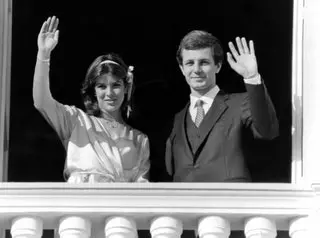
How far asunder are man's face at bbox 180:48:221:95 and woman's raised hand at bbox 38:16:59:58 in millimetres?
993

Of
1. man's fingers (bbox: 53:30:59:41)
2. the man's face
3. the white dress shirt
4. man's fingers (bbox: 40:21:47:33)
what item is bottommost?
the white dress shirt

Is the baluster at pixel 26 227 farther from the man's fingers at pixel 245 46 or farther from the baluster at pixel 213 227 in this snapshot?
the man's fingers at pixel 245 46

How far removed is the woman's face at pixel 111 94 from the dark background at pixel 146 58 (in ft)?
0.44

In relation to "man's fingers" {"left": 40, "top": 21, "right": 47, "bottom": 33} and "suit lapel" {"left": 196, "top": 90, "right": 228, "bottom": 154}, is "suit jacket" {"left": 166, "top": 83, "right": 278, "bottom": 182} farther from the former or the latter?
"man's fingers" {"left": 40, "top": 21, "right": 47, "bottom": 33}

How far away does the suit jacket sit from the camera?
491 inches

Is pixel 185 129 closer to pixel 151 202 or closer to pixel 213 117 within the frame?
pixel 213 117

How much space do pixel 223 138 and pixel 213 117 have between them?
0.20 m

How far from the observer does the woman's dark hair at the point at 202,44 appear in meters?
12.8

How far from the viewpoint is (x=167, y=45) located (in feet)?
42.4

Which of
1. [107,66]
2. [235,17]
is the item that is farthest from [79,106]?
[235,17]

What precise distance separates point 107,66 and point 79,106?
366 millimetres

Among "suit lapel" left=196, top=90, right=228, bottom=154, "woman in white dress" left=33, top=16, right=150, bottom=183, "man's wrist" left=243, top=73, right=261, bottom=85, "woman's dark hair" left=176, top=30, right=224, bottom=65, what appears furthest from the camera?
"woman's dark hair" left=176, top=30, right=224, bottom=65

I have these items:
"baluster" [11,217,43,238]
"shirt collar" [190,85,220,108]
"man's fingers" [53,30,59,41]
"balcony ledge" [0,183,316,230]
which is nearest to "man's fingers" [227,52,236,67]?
"shirt collar" [190,85,220,108]

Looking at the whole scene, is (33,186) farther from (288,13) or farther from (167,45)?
(288,13)
